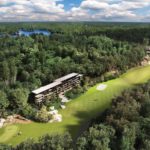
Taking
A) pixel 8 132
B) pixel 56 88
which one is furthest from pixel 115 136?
pixel 56 88

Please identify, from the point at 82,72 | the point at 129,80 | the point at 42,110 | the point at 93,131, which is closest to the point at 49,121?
the point at 42,110

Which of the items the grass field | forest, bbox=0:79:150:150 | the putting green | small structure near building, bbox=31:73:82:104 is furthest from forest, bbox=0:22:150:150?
the putting green

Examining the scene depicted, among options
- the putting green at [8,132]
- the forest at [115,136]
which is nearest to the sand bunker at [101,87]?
the forest at [115,136]

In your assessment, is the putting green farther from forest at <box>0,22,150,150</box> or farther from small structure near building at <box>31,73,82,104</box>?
small structure near building at <box>31,73,82,104</box>

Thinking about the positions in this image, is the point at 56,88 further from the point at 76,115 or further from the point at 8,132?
the point at 8,132

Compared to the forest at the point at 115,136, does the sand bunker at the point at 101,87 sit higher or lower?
lower

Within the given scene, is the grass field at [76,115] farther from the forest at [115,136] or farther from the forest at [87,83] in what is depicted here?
the forest at [115,136]
